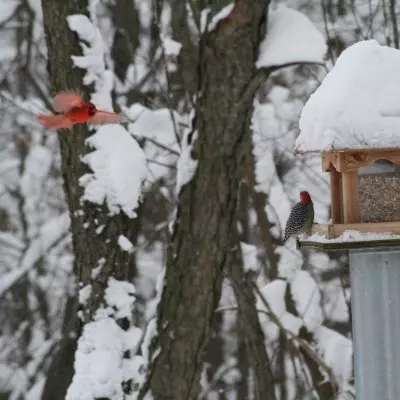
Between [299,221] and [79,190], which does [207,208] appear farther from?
[299,221]

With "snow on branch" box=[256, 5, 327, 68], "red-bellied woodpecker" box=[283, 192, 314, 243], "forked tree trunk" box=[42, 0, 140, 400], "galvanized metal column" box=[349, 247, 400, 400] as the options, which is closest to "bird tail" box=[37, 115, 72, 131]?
"red-bellied woodpecker" box=[283, 192, 314, 243]

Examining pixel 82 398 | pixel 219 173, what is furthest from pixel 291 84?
pixel 82 398

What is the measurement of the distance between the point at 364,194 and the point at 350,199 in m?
0.10

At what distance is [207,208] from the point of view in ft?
19.0

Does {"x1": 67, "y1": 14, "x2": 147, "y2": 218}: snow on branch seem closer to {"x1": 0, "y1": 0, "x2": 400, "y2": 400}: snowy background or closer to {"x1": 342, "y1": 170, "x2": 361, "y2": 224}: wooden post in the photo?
{"x1": 0, "y1": 0, "x2": 400, "y2": 400}: snowy background

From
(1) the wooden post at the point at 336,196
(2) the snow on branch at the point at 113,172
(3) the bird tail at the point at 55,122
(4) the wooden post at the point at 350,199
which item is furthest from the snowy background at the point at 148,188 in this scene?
(4) the wooden post at the point at 350,199

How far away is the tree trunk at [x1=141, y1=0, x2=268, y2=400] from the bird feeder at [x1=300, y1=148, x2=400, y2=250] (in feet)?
7.74

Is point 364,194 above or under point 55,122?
under

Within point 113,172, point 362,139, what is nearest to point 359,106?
point 362,139

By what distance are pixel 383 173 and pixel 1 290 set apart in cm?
603

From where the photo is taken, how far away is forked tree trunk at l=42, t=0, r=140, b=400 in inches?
219

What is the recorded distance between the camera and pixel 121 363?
568cm

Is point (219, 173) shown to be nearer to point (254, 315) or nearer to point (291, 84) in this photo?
point (254, 315)

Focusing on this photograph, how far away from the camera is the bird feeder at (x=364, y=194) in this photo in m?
3.01
